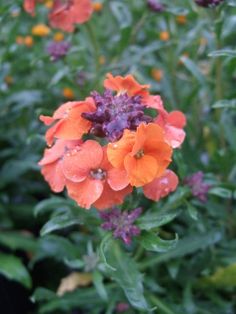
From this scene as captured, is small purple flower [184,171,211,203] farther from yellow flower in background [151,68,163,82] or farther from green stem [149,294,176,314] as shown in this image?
yellow flower in background [151,68,163,82]

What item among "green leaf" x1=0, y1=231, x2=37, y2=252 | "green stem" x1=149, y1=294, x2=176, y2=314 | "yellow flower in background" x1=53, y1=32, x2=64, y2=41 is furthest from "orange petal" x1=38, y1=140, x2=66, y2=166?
"yellow flower in background" x1=53, y1=32, x2=64, y2=41

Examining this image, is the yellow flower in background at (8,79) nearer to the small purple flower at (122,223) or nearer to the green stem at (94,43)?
the green stem at (94,43)

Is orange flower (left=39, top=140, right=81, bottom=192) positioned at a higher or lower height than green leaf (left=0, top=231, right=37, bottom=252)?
higher

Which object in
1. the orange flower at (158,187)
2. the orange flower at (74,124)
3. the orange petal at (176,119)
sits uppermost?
the orange flower at (74,124)

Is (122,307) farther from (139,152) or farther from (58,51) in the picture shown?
(58,51)

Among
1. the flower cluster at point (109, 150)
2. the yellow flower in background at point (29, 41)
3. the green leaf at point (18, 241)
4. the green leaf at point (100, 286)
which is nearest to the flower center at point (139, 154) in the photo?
the flower cluster at point (109, 150)

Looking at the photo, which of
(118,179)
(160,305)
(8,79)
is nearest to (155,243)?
(118,179)

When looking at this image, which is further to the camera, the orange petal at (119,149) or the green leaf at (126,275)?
the green leaf at (126,275)
